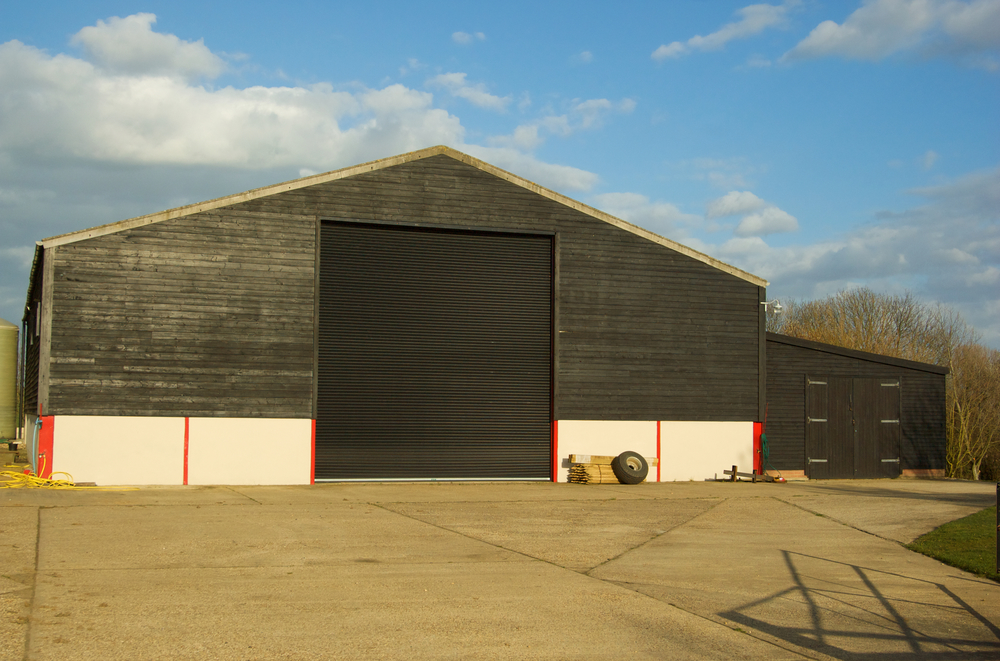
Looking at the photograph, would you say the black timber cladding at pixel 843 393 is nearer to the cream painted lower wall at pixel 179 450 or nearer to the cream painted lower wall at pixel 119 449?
the cream painted lower wall at pixel 179 450

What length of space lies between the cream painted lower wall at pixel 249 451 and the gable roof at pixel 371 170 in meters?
4.77

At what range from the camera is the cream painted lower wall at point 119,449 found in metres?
18.3

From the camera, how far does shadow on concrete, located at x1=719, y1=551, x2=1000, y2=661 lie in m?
7.06

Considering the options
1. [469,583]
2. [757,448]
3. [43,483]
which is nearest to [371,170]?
[43,483]

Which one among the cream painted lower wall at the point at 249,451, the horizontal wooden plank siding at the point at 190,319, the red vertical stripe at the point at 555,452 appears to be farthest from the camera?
the red vertical stripe at the point at 555,452

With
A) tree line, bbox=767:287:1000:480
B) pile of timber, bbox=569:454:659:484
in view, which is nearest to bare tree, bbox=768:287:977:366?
tree line, bbox=767:287:1000:480

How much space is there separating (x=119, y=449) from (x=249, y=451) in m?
2.79

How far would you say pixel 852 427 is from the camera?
78.7ft

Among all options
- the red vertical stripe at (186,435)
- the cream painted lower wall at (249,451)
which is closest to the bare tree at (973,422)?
the cream painted lower wall at (249,451)

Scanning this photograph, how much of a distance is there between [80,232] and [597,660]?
54.1 feet

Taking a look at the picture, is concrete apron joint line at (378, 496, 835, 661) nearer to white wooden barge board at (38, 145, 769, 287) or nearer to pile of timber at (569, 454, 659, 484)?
pile of timber at (569, 454, 659, 484)

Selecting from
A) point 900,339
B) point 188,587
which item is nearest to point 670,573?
point 188,587

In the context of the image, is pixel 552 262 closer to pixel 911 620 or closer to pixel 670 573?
pixel 670 573

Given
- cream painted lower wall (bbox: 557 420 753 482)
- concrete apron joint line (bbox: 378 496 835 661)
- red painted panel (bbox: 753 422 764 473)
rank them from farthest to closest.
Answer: red painted panel (bbox: 753 422 764 473) → cream painted lower wall (bbox: 557 420 753 482) → concrete apron joint line (bbox: 378 496 835 661)
